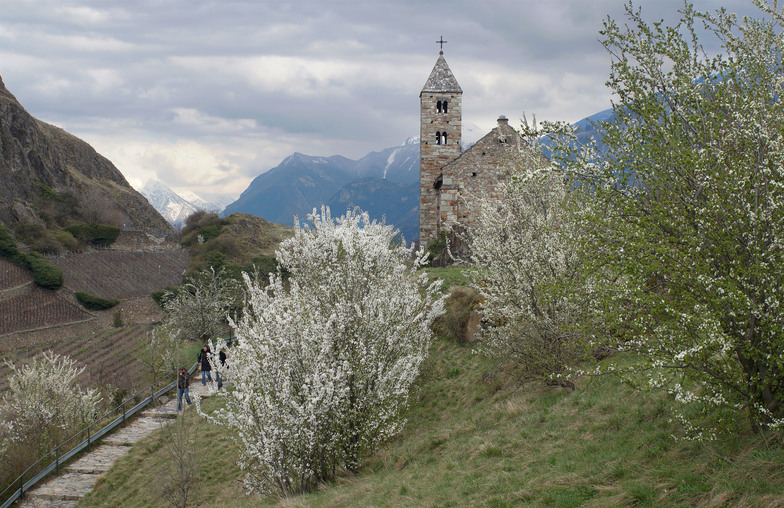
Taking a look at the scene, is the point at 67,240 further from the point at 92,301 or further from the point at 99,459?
the point at 99,459

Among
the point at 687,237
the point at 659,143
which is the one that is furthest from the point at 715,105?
the point at 687,237

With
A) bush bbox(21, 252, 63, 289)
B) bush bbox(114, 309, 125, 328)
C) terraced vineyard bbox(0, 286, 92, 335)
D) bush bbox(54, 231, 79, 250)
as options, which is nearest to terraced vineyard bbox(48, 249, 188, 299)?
bush bbox(21, 252, 63, 289)

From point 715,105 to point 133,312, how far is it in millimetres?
52142

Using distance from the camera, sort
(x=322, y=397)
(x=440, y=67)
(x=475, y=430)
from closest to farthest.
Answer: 1. (x=322, y=397)
2. (x=475, y=430)
3. (x=440, y=67)

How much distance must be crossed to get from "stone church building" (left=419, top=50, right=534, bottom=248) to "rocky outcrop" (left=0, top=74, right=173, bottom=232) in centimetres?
5708

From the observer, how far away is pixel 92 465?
18.7m

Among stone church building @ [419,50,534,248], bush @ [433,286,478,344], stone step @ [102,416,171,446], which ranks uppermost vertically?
stone church building @ [419,50,534,248]

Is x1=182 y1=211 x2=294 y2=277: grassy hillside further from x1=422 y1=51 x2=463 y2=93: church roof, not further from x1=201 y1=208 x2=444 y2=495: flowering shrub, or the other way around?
x1=201 y1=208 x2=444 y2=495: flowering shrub

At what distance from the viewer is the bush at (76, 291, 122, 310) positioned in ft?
160

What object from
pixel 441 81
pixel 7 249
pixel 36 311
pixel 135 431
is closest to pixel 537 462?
pixel 135 431

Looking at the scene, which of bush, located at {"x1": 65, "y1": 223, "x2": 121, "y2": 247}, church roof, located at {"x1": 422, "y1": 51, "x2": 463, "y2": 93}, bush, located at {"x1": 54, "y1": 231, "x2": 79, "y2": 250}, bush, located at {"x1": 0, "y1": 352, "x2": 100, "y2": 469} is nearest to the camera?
bush, located at {"x1": 0, "y1": 352, "x2": 100, "y2": 469}

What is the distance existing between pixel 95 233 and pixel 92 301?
23637 mm

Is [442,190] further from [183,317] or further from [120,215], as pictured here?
[120,215]

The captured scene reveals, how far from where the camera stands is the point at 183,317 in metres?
32.3
